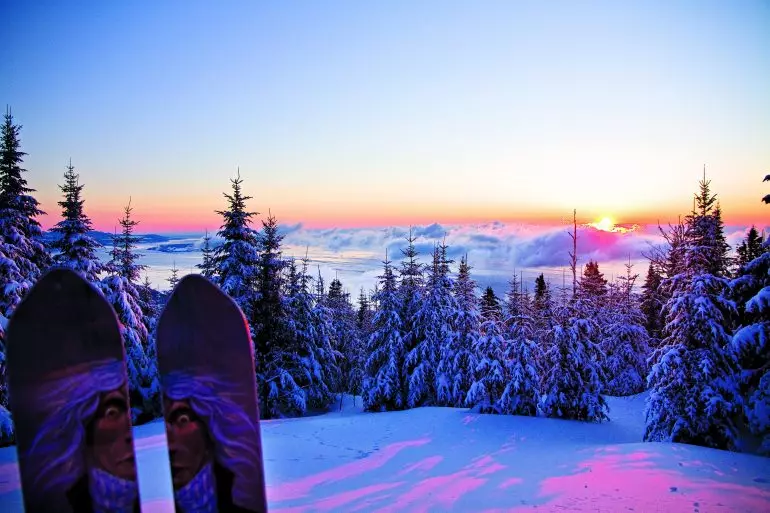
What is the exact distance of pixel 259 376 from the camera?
18812 mm

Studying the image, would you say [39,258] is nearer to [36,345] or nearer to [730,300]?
[36,345]

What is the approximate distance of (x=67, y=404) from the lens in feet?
10.8

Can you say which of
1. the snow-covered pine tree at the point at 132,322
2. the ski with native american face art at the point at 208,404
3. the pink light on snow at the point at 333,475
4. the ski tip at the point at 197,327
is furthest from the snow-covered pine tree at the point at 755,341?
the snow-covered pine tree at the point at 132,322

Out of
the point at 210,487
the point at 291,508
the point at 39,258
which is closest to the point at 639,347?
the point at 291,508

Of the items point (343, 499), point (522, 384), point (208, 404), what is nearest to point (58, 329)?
point (208, 404)

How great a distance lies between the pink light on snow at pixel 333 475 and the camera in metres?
7.17

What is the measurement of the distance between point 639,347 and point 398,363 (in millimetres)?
21333

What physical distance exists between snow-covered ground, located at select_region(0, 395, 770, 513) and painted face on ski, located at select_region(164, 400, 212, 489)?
Result: 365cm

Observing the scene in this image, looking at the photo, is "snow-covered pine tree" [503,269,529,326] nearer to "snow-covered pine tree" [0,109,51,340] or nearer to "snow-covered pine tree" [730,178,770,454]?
"snow-covered pine tree" [730,178,770,454]

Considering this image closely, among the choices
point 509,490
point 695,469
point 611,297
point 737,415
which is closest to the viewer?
point 509,490

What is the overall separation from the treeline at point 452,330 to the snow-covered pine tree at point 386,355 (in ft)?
0.25

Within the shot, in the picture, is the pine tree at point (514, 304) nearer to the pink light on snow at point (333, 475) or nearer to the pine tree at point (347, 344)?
the pink light on snow at point (333, 475)

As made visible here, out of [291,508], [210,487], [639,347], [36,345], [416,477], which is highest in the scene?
[36,345]

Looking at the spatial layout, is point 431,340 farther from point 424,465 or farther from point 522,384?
point 424,465
